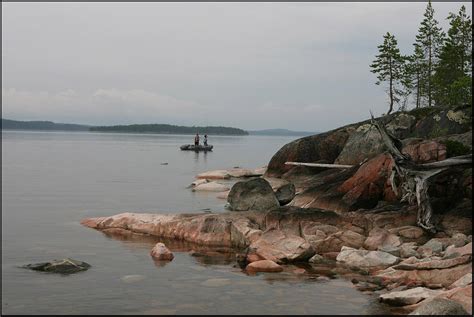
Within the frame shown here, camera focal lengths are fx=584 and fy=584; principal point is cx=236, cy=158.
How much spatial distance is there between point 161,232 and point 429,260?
439 inches

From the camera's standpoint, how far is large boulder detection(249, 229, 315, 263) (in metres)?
20.2

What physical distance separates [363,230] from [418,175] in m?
3.10

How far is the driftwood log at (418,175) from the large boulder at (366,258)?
3.58 meters

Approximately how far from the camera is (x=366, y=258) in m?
19.7

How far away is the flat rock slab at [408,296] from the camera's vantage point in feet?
Answer: 49.8

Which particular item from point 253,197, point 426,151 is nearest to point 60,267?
point 253,197

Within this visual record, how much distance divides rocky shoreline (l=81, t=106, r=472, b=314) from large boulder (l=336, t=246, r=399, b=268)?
0.03 meters

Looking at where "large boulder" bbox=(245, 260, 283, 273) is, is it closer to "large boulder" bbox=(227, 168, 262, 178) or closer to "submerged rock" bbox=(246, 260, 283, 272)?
"submerged rock" bbox=(246, 260, 283, 272)

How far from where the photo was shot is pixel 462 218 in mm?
23141

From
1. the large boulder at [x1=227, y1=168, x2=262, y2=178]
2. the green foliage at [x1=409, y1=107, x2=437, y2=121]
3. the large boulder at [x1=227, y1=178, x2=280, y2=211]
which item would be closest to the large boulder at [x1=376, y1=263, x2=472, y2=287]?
the large boulder at [x1=227, y1=178, x2=280, y2=211]

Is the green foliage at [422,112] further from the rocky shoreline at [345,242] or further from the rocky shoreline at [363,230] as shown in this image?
the rocky shoreline at [345,242]

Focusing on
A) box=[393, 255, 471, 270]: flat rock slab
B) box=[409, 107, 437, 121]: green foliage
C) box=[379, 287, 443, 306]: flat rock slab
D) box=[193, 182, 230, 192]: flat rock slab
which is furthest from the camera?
box=[193, 182, 230, 192]: flat rock slab

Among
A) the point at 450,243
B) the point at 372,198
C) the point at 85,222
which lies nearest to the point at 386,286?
the point at 450,243

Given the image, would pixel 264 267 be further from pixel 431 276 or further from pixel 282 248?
pixel 431 276
